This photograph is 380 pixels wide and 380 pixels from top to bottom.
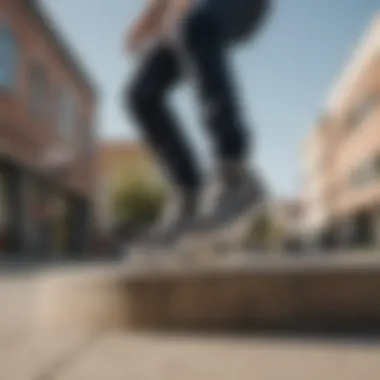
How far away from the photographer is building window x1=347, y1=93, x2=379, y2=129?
2632 centimetres

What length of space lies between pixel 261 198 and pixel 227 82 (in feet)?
2.29

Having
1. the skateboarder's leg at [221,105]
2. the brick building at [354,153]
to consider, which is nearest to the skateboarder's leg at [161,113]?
the skateboarder's leg at [221,105]

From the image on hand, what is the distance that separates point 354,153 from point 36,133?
20351 millimetres

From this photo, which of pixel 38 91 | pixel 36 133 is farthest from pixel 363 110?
pixel 38 91

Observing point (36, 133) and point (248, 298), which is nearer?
point (248, 298)

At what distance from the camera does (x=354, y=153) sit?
32469 millimetres

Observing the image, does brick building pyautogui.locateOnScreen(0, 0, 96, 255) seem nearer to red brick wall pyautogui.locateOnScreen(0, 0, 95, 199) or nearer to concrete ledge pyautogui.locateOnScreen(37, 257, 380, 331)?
red brick wall pyautogui.locateOnScreen(0, 0, 95, 199)

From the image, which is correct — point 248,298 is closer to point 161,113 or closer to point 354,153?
point 161,113

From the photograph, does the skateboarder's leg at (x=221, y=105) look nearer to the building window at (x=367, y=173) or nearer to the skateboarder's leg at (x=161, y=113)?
the skateboarder's leg at (x=161, y=113)

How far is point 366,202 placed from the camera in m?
29.0

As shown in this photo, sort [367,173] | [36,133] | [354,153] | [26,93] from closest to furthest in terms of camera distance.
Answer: [26,93] < [36,133] < [367,173] < [354,153]

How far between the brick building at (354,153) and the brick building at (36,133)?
9.48 meters

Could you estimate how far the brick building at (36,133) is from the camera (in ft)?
48.4

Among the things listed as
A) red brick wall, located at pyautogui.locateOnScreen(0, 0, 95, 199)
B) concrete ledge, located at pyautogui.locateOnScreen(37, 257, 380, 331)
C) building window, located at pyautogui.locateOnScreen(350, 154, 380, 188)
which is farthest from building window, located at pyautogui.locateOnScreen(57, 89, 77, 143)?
building window, located at pyautogui.locateOnScreen(350, 154, 380, 188)
